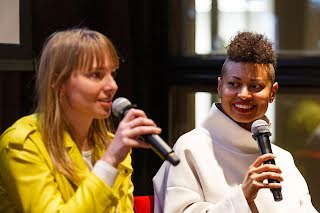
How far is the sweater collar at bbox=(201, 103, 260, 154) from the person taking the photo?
2.24m

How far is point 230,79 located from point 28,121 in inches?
28.2

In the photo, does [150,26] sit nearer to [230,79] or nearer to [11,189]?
[230,79]

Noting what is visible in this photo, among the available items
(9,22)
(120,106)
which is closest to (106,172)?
(120,106)

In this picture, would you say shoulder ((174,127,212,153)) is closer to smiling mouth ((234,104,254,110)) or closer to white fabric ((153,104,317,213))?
white fabric ((153,104,317,213))

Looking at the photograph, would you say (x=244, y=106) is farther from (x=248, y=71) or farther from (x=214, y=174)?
(x=214, y=174)

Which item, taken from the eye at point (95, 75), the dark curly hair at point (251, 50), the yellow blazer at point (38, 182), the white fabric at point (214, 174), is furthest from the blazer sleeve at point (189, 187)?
the eye at point (95, 75)

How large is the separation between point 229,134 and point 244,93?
0.50ft

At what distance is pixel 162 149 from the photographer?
A: 1.55 meters

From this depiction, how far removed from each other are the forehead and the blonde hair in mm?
505

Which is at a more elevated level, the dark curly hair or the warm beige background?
the warm beige background

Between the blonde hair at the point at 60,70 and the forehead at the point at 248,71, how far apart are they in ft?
1.66

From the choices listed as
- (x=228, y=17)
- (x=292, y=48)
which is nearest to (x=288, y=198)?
(x=292, y=48)

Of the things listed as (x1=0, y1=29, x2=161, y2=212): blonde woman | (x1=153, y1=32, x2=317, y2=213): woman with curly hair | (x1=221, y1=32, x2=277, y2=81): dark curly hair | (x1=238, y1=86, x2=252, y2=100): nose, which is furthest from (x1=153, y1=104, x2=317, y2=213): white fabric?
(x1=0, y1=29, x2=161, y2=212): blonde woman

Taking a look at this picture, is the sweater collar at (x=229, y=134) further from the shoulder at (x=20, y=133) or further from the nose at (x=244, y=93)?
the shoulder at (x=20, y=133)
